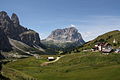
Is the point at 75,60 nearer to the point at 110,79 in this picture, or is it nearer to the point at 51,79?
the point at 51,79

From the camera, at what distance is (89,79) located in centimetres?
6378

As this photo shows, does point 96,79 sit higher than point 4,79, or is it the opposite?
point 4,79

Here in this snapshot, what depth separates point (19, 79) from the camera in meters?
48.0

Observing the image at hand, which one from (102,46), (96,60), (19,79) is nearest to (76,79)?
(19,79)

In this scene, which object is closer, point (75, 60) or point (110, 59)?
point (110, 59)

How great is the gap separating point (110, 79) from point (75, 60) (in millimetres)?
70884

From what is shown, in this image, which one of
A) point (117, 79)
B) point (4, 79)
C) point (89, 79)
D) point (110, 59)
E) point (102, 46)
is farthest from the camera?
point (102, 46)

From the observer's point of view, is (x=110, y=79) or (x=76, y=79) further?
(x=76, y=79)

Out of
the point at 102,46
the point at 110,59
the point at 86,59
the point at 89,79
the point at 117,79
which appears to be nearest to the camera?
the point at 117,79

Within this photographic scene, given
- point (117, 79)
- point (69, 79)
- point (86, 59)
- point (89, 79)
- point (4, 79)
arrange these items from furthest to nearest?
point (86, 59)
point (69, 79)
point (89, 79)
point (117, 79)
point (4, 79)

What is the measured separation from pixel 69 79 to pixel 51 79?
7266 mm

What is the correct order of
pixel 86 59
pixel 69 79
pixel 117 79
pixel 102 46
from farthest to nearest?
1. pixel 102 46
2. pixel 86 59
3. pixel 69 79
4. pixel 117 79

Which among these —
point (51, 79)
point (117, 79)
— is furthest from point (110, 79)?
point (51, 79)

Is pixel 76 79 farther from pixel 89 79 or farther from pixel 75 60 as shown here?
pixel 75 60
